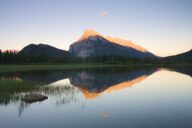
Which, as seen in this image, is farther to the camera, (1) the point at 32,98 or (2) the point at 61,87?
(2) the point at 61,87

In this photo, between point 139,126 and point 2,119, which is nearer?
point 139,126

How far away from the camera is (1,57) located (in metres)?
158

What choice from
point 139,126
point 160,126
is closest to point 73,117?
point 139,126

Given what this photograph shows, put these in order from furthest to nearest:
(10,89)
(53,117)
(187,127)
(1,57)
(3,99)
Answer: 1. (1,57)
2. (10,89)
3. (3,99)
4. (53,117)
5. (187,127)

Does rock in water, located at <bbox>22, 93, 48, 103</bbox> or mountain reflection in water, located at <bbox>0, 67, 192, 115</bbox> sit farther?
mountain reflection in water, located at <bbox>0, 67, 192, 115</bbox>

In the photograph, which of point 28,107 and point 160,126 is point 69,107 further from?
point 160,126

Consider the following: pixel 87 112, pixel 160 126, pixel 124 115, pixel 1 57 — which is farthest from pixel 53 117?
pixel 1 57

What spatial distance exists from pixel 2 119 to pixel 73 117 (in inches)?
268

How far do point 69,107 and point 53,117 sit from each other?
486 centimetres

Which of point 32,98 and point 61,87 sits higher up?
point 32,98

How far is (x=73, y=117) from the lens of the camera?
20875 mm

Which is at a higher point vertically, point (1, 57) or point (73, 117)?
point (1, 57)

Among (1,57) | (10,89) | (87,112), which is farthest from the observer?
(1,57)

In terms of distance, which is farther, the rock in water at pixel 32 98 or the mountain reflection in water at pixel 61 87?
the mountain reflection in water at pixel 61 87
